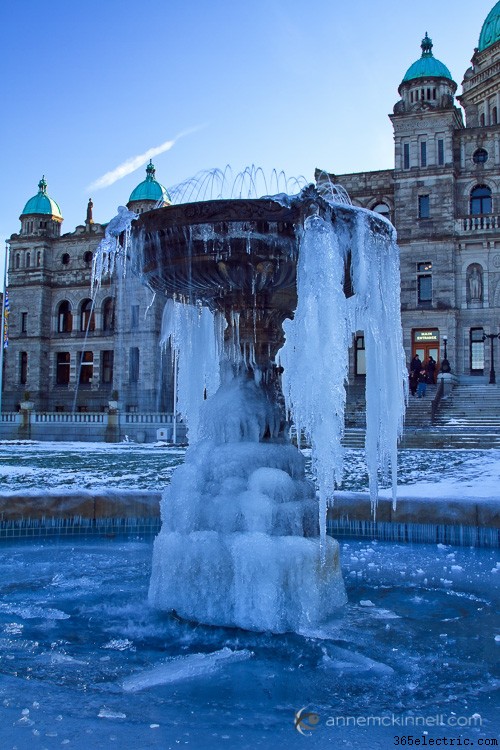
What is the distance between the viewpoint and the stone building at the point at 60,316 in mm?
47531

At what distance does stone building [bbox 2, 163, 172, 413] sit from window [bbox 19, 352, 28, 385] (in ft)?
0.06

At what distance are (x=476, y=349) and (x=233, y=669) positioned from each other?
113ft

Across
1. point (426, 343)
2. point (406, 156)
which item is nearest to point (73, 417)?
point (426, 343)

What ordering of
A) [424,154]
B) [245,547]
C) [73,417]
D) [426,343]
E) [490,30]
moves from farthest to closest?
[490,30]
[424,154]
[426,343]
[73,417]
[245,547]

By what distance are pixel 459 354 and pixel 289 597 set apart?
108 feet

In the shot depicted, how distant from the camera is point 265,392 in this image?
668 centimetres

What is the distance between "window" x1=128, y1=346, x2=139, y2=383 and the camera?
44.4 meters

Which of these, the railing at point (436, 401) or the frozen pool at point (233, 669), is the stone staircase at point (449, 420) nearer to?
the railing at point (436, 401)

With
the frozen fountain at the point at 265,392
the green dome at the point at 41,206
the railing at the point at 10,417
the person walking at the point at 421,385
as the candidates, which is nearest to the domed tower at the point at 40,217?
the green dome at the point at 41,206

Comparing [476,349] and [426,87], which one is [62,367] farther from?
[426,87]

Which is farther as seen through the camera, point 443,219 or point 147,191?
point 147,191

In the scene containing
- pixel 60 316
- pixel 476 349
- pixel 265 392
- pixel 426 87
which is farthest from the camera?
pixel 60 316

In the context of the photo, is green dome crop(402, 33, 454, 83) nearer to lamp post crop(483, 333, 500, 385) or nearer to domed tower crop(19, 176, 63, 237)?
lamp post crop(483, 333, 500, 385)

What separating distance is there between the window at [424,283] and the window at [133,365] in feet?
57.1
